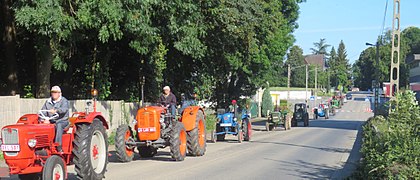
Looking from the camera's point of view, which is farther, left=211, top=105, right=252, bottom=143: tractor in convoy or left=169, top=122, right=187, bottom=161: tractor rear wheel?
left=211, top=105, right=252, bottom=143: tractor in convoy

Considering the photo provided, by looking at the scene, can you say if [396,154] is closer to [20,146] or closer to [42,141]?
[42,141]

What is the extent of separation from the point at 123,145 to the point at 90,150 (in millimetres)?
4019

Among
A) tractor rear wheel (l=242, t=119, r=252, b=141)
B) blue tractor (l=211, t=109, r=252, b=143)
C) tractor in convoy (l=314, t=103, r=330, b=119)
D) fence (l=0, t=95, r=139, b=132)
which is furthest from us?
tractor in convoy (l=314, t=103, r=330, b=119)

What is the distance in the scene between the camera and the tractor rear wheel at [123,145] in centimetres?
1529

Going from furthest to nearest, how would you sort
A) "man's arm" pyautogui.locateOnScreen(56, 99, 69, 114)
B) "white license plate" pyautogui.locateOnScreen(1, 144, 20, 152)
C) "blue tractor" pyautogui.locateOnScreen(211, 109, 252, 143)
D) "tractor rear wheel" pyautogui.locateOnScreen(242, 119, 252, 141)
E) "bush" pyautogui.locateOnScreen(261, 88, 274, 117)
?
"bush" pyautogui.locateOnScreen(261, 88, 274, 117)
"tractor rear wheel" pyautogui.locateOnScreen(242, 119, 252, 141)
"blue tractor" pyautogui.locateOnScreen(211, 109, 252, 143)
"man's arm" pyautogui.locateOnScreen(56, 99, 69, 114)
"white license plate" pyautogui.locateOnScreen(1, 144, 20, 152)

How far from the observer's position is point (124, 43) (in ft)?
87.3

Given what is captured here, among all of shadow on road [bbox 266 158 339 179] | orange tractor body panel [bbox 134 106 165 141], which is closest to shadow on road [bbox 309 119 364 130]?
shadow on road [bbox 266 158 339 179]

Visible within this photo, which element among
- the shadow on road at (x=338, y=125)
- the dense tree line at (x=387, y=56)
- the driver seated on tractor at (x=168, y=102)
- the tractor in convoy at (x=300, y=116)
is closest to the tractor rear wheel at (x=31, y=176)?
the driver seated on tractor at (x=168, y=102)

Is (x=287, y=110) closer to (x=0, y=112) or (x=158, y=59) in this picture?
(x=158, y=59)

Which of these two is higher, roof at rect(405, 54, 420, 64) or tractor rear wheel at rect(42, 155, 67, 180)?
roof at rect(405, 54, 420, 64)

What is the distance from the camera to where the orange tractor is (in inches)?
610

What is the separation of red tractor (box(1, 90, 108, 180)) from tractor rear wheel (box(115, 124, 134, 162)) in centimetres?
293

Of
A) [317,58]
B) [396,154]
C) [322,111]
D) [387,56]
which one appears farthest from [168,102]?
[317,58]

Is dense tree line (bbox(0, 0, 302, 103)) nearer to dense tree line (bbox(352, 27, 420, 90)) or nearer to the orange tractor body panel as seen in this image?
the orange tractor body panel
